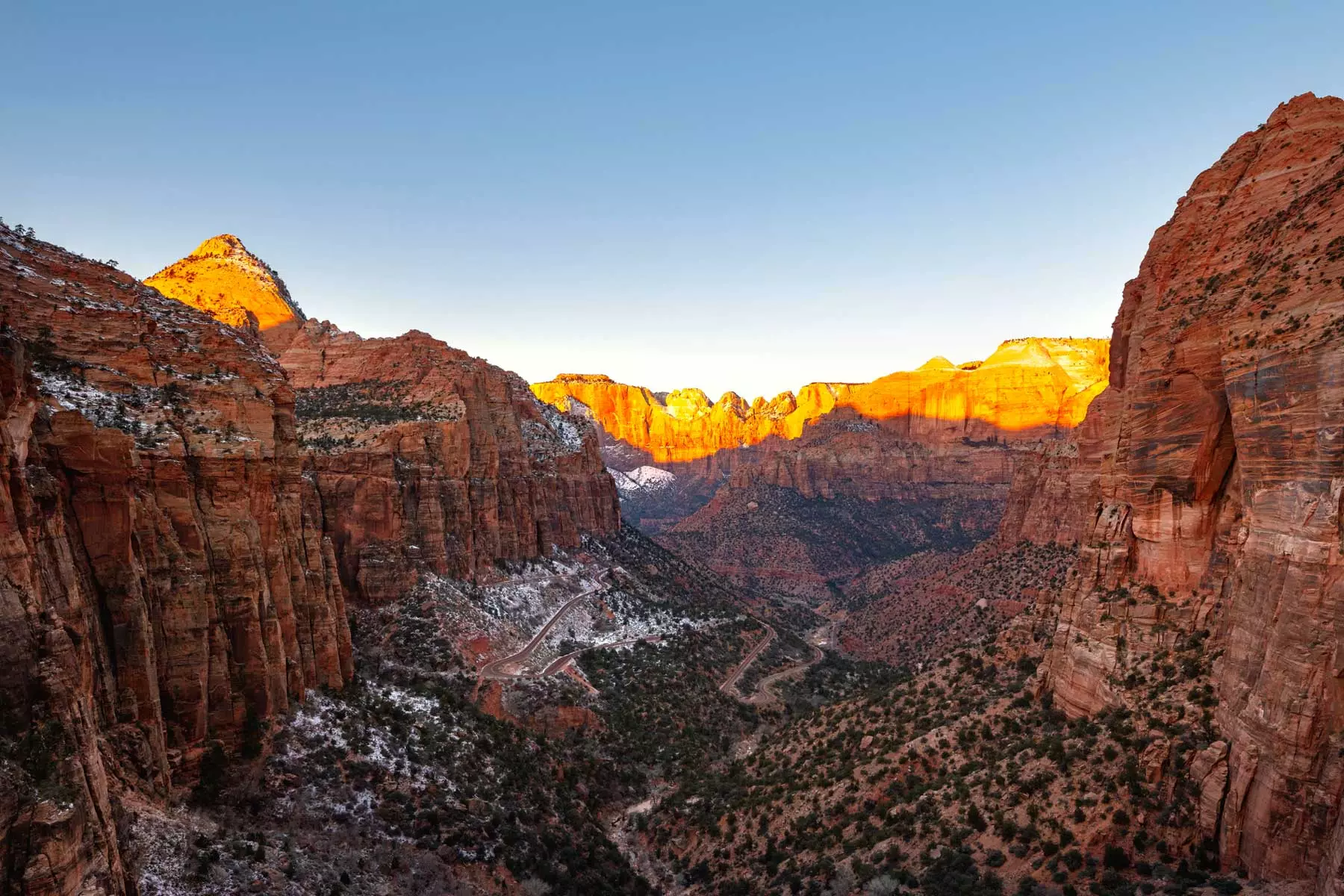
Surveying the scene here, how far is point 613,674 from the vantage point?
186ft

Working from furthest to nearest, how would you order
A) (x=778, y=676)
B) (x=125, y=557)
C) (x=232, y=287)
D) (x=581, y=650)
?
(x=232, y=287) < (x=778, y=676) < (x=581, y=650) < (x=125, y=557)

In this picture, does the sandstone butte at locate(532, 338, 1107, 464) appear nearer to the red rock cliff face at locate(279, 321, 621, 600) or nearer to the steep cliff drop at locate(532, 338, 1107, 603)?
the steep cliff drop at locate(532, 338, 1107, 603)

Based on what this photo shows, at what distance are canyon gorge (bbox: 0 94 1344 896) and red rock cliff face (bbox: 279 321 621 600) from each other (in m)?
0.60

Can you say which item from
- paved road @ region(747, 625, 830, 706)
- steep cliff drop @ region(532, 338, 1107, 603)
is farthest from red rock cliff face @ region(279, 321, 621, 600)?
steep cliff drop @ region(532, 338, 1107, 603)

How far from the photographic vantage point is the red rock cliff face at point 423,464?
50.8 metres

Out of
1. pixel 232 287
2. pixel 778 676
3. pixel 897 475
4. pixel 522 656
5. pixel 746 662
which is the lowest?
pixel 778 676

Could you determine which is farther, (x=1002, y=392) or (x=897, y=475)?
(x=897, y=475)

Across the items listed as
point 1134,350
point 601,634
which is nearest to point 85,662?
point 1134,350

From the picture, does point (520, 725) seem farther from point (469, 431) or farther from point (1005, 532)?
point (1005, 532)

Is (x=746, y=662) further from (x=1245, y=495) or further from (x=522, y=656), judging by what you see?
(x=1245, y=495)

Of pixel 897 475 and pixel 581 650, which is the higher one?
pixel 897 475

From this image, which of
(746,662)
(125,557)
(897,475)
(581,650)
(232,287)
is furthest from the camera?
(897,475)

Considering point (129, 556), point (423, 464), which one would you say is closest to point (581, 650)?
point (423, 464)

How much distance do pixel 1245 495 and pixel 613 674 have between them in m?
46.3
